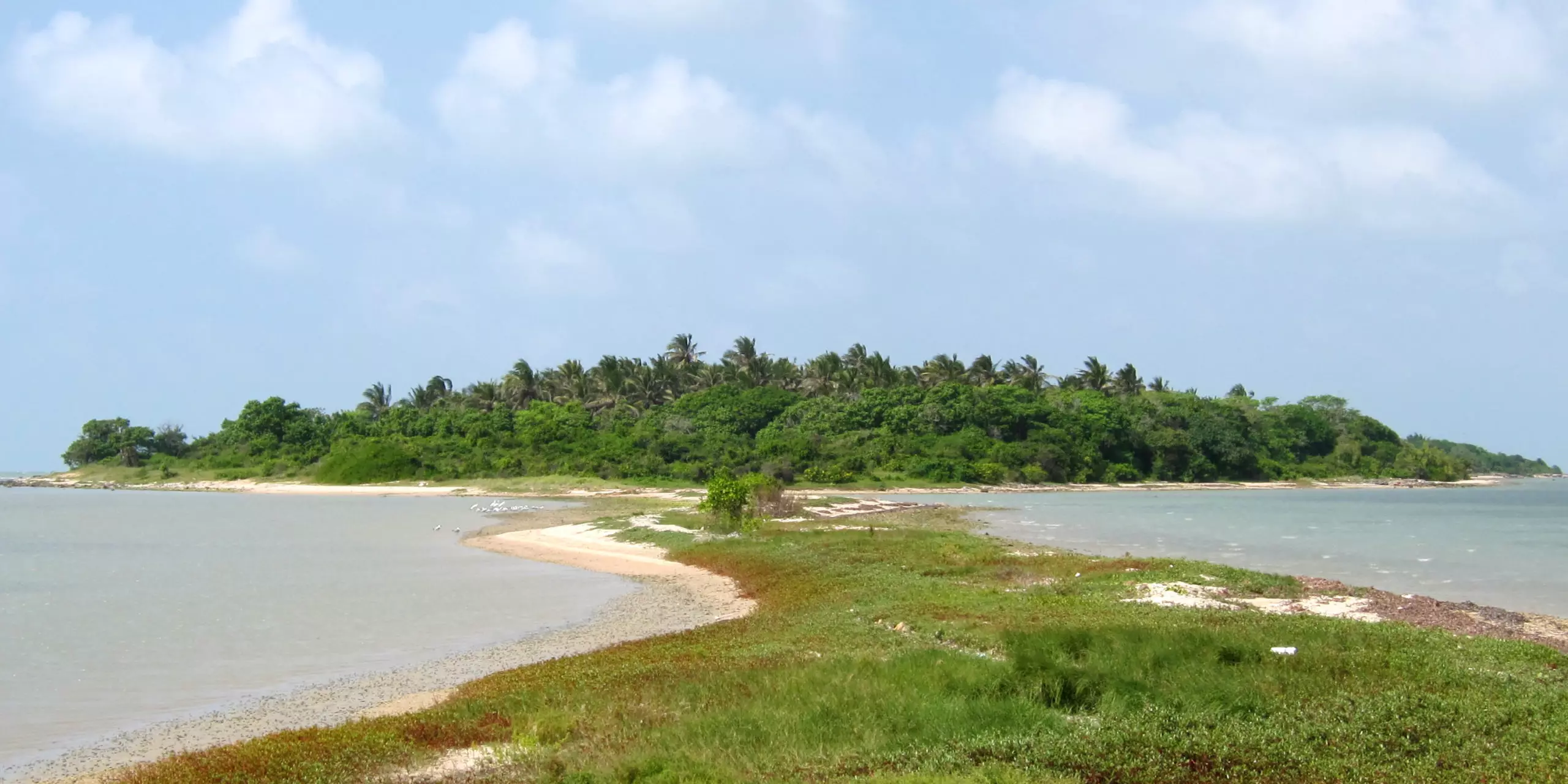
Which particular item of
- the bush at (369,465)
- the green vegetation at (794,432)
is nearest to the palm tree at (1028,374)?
the green vegetation at (794,432)

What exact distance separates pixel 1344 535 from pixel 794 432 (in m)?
57.9

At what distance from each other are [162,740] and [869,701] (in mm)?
7914

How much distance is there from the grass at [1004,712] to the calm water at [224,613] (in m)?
4.12

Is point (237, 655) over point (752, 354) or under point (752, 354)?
under

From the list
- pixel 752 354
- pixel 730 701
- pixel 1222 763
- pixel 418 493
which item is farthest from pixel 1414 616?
pixel 752 354

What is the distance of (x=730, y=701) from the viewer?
36.7ft

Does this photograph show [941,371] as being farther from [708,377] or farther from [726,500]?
[726,500]

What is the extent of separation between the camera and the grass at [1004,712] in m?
8.81

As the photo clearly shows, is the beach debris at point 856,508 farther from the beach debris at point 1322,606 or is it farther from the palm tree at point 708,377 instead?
the palm tree at point 708,377

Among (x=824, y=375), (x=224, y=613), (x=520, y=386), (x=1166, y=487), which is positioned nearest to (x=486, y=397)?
(x=520, y=386)

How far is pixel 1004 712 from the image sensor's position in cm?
1018

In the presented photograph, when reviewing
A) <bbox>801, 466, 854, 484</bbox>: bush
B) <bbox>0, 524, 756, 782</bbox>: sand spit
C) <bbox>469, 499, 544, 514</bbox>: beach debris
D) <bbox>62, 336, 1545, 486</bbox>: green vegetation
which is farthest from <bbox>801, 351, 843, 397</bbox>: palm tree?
<bbox>0, 524, 756, 782</bbox>: sand spit

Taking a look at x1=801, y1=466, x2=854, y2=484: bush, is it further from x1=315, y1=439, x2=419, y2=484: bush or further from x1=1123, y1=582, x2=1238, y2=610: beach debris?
x1=1123, y1=582, x2=1238, y2=610: beach debris

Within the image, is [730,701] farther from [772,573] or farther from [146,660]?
[772,573]
